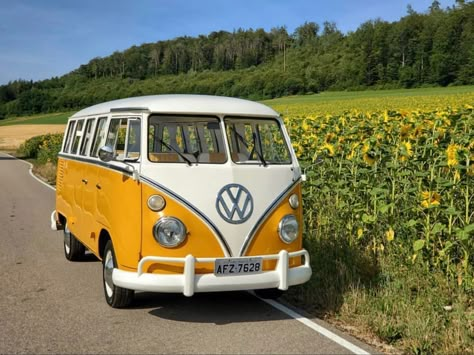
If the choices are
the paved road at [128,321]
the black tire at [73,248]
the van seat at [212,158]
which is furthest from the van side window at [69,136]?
the van seat at [212,158]

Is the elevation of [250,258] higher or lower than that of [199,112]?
lower

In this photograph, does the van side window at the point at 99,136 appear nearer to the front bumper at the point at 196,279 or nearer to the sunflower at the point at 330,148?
the front bumper at the point at 196,279

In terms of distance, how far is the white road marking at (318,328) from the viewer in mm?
4715

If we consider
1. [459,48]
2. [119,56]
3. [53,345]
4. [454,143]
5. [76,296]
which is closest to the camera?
[53,345]

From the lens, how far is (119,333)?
512 cm

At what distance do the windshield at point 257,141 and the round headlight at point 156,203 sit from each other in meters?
0.98

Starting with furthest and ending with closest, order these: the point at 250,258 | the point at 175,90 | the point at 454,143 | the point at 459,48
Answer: the point at 175,90
the point at 459,48
the point at 454,143
the point at 250,258

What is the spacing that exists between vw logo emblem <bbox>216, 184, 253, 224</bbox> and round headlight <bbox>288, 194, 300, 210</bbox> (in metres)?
0.46

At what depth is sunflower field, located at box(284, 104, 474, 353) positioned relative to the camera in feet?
20.3

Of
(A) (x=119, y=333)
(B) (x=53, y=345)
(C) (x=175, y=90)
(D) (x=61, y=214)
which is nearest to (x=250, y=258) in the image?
(A) (x=119, y=333)

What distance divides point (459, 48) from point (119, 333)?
203 feet

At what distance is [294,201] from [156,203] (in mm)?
1377

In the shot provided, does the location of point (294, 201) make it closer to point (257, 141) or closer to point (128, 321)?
point (257, 141)

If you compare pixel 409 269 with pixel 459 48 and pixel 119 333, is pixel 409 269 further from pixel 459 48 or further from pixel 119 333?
pixel 459 48
